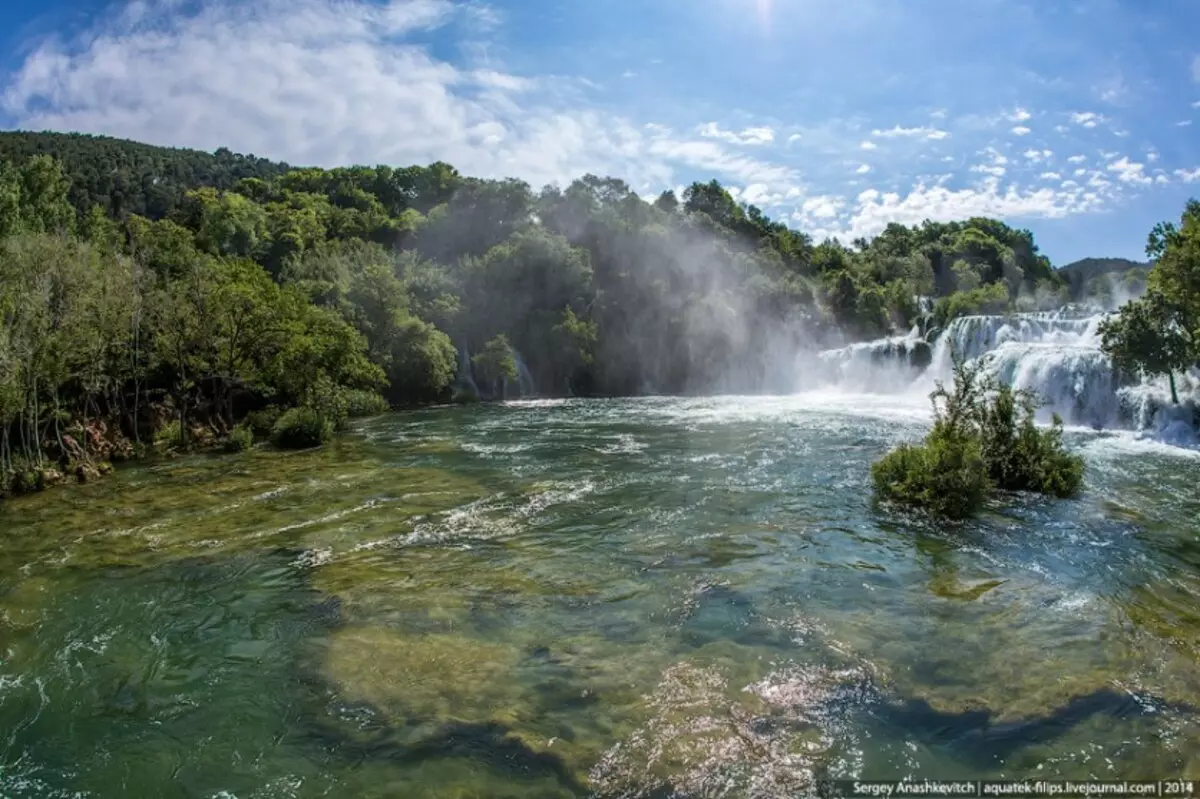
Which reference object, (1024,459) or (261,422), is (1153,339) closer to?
(1024,459)

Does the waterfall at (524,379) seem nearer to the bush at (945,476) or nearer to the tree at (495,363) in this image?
the tree at (495,363)

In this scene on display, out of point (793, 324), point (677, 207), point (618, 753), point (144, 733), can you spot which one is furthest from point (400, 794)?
point (677, 207)

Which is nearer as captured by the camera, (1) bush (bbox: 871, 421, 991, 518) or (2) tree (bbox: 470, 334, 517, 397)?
(1) bush (bbox: 871, 421, 991, 518)

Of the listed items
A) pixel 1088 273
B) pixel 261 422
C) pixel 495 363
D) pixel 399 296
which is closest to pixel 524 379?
pixel 495 363

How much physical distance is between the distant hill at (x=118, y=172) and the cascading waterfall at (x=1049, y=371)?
120095 mm

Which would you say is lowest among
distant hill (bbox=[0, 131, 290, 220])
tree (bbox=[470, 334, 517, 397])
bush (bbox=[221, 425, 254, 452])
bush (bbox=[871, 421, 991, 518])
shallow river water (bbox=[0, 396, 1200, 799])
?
shallow river water (bbox=[0, 396, 1200, 799])

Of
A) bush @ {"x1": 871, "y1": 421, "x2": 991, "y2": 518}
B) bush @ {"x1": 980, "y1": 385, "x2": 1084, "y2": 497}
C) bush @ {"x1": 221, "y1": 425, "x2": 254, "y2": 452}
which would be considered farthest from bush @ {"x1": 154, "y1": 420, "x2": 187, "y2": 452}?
bush @ {"x1": 980, "y1": 385, "x2": 1084, "y2": 497}

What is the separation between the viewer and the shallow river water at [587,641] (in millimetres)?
7730

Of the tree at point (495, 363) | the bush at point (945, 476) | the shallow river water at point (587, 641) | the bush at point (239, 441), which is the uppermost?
the tree at point (495, 363)

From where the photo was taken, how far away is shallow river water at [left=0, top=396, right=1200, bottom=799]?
7.73m

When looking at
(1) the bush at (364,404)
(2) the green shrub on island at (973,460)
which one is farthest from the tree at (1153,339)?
(1) the bush at (364,404)

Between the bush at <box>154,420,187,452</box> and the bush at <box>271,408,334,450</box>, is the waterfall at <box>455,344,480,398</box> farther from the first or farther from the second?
the bush at <box>154,420,187,452</box>

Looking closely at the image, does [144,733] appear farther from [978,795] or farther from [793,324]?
[793,324]

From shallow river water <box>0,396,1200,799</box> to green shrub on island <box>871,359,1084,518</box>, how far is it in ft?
2.62
